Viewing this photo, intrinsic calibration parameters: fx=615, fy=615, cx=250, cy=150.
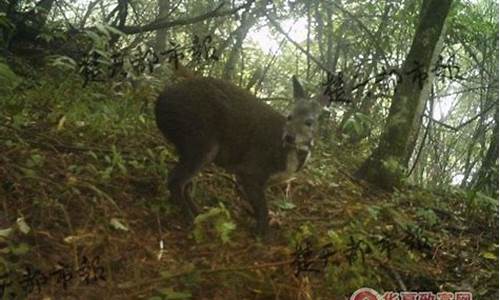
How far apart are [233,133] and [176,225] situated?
78 cm

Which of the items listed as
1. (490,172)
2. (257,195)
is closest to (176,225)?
(257,195)

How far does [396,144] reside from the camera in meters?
3.06

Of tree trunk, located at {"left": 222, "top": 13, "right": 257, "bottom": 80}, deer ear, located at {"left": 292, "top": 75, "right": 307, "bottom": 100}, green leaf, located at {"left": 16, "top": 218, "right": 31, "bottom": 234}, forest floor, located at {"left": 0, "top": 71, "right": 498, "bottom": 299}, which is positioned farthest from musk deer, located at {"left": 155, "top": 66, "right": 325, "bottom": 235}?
green leaf, located at {"left": 16, "top": 218, "right": 31, "bottom": 234}

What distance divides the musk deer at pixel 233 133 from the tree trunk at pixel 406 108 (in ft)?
1.28

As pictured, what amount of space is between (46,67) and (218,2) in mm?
961

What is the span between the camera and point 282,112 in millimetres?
3189

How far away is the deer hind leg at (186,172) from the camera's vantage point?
2865 mm

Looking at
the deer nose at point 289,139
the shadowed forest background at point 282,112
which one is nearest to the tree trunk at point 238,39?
the shadowed forest background at point 282,112

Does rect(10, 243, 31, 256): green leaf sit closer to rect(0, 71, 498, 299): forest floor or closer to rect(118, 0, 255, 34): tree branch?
rect(0, 71, 498, 299): forest floor

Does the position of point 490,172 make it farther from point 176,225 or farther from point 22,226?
point 22,226

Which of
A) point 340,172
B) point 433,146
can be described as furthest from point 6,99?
point 433,146

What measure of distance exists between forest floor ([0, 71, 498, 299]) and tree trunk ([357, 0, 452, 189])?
0.10 meters

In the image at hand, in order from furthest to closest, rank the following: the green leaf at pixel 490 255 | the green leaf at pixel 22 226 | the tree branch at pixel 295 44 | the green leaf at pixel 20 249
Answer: the tree branch at pixel 295 44, the green leaf at pixel 490 255, the green leaf at pixel 22 226, the green leaf at pixel 20 249

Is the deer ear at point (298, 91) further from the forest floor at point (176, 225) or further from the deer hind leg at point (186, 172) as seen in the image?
the deer hind leg at point (186, 172)
